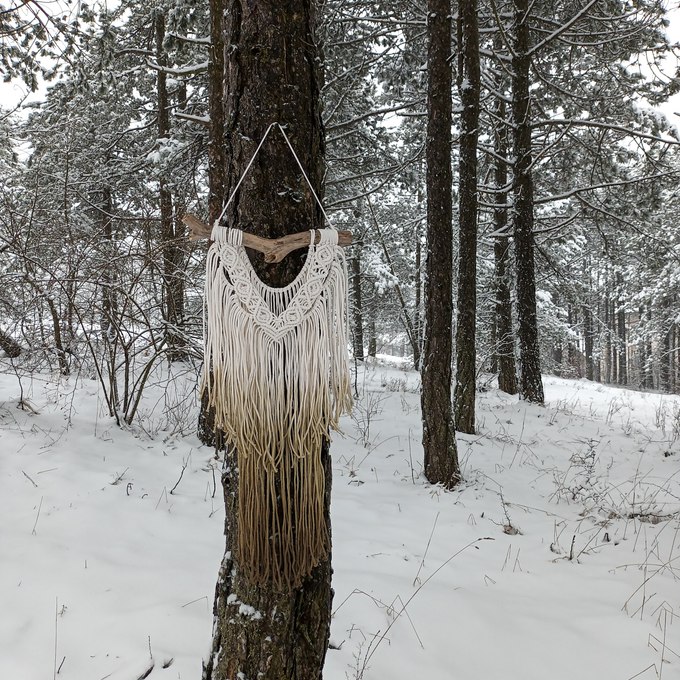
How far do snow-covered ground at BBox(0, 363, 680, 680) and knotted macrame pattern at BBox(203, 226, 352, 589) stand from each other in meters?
0.90

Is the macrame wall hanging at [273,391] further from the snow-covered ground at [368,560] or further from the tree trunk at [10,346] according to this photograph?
the tree trunk at [10,346]

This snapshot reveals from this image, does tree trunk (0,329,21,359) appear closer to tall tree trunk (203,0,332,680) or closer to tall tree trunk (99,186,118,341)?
tall tree trunk (99,186,118,341)

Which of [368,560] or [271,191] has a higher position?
[271,191]

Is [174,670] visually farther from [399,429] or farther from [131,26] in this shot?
[131,26]

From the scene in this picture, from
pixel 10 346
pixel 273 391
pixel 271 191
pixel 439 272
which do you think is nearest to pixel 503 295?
pixel 439 272

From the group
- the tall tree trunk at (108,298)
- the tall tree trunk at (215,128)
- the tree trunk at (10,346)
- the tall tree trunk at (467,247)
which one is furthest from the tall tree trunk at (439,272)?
the tree trunk at (10,346)

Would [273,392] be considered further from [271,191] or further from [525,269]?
[525,269]

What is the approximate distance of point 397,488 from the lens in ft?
12.8

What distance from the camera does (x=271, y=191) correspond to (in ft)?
4.42

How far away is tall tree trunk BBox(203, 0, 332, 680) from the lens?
132 centimetres

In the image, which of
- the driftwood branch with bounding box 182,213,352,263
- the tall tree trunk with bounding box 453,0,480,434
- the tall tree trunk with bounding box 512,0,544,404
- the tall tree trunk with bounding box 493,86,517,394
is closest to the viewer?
the driftwood branch with bounding box 182,213,352,263

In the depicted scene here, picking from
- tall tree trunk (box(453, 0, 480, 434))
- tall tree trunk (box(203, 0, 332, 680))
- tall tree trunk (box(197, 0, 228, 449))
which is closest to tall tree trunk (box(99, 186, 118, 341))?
tall tree trunk (box(197, 0, 228, 449))

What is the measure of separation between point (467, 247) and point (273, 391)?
4758mm

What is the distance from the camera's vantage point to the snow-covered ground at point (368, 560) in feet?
6.21
